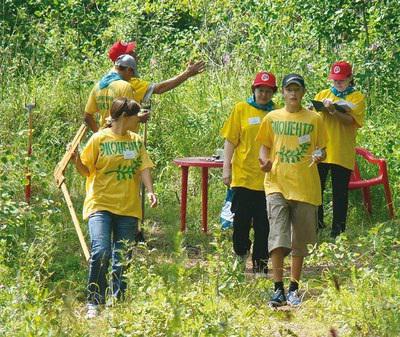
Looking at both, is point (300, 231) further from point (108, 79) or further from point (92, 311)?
point (108, 79)

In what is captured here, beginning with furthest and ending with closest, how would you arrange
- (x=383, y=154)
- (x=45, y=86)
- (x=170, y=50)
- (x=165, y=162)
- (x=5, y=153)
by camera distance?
(x=170, y=50), (x=45, y=86), (x=165, y=162), (x=383, y=154), (x=5, y=153)

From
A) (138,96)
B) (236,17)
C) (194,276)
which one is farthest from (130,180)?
(236,17)

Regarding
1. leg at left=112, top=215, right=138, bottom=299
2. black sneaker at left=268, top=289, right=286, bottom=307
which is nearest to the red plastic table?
leg at left=112, top=215, right=138, bottom=299

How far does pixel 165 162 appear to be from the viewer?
1216 cm

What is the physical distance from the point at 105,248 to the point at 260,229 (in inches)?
68.2

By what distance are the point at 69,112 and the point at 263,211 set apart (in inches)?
199

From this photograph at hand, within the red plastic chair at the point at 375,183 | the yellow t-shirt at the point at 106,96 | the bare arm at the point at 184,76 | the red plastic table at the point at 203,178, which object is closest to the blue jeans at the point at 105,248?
the yellow t-shirt at the point at 106,96

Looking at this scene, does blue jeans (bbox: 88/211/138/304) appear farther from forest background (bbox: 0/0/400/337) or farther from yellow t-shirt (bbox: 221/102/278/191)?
yellow t-shirt (bbox: 221/102/278/191)

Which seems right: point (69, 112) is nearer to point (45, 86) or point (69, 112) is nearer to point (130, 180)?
point (45, 86)

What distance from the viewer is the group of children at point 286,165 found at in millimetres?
7254

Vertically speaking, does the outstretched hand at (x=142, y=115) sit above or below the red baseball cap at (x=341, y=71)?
below

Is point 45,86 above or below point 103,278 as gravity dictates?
above

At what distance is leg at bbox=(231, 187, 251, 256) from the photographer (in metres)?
8.29

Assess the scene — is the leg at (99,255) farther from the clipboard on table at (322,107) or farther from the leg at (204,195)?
the leg at (204,195)
